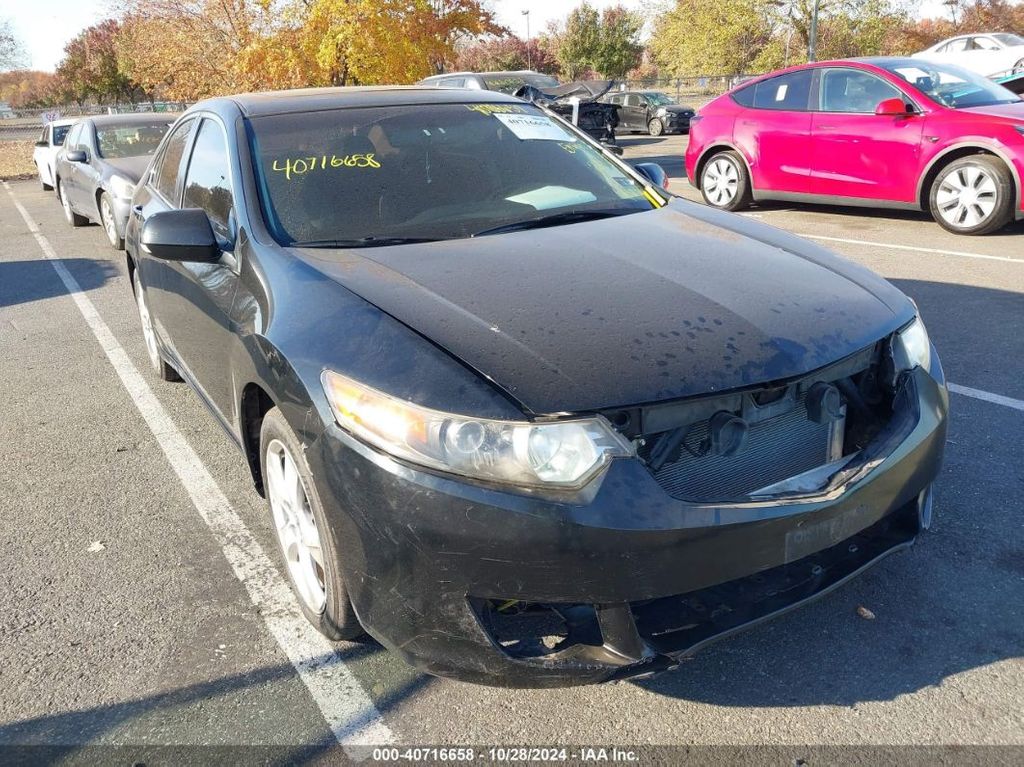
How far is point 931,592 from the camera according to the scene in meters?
2.76

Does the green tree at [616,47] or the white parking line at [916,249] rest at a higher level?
the green tree at [616,47]

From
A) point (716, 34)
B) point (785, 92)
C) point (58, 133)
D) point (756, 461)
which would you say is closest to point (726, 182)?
point (785, 92)

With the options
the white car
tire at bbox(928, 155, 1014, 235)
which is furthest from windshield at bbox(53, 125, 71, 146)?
tire at bbox(928, 155, 1014, 235)

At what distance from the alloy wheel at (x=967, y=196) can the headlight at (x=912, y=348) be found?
602 centimetres

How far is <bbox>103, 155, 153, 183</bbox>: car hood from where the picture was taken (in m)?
9.39

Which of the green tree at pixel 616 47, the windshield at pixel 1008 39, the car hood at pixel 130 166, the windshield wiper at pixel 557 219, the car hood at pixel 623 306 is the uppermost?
the green tree at pixel 616 47

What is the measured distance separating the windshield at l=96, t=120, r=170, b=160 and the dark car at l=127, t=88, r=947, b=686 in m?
8.31

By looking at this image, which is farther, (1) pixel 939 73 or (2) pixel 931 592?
(1) pixel 939 73

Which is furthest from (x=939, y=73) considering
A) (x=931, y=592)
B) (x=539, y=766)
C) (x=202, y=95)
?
(x=202, y=95)

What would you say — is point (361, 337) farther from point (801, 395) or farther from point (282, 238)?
point (801, 395)

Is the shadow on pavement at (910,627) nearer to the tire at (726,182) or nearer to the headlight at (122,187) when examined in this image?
the tire at (726,182)

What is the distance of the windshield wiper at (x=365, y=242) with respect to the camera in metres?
2.97

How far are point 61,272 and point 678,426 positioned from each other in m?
8.44

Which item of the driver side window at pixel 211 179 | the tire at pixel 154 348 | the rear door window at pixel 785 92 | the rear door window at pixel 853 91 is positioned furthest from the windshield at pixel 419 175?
the rear door window at pixel 785 92
